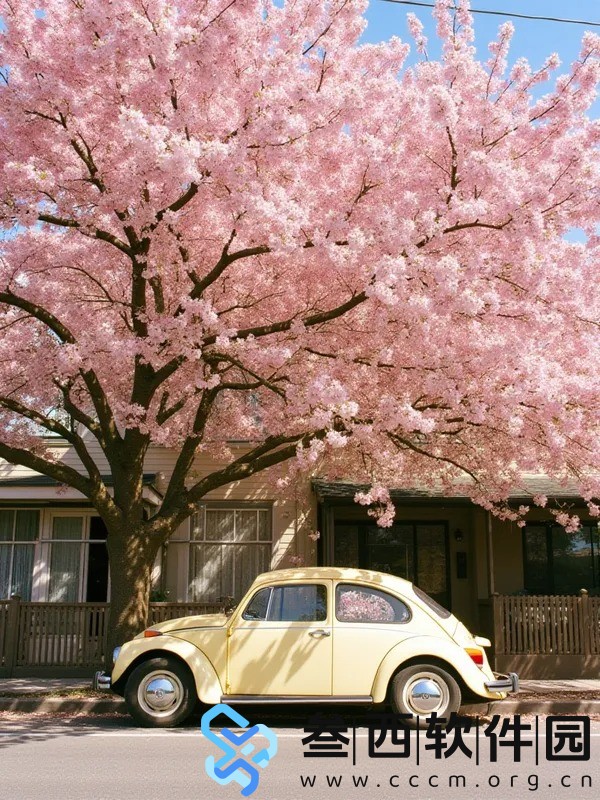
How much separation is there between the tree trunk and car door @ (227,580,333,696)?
3103 mm

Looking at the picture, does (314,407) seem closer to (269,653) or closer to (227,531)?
(269,653)

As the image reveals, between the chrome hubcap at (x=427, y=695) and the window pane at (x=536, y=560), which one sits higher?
the window pane at (x=536, y=560)

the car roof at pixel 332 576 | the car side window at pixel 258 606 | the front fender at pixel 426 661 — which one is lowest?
the front fender at pixel 426 661

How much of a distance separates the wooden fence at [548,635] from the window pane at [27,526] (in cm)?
931

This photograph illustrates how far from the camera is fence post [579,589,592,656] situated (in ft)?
45.0

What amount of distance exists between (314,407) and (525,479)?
297 inches

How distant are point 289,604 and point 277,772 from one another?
2.44m

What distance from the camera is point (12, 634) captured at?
44.5ft

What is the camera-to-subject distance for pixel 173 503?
12.0 m

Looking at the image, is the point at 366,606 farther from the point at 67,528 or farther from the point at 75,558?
the point at 67,528

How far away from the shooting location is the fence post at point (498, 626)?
44.8 ft

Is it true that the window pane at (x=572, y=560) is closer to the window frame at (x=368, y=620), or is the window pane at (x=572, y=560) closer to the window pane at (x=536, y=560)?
the window pane at (x=536, y=560)

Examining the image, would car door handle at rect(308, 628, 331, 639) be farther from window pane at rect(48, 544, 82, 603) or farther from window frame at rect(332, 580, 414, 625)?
window pane at rect(48, 544, 82, 603)

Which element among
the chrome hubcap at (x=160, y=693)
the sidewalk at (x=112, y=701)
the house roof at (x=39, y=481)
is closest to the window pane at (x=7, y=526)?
the house roof at (x=39, y=481)
